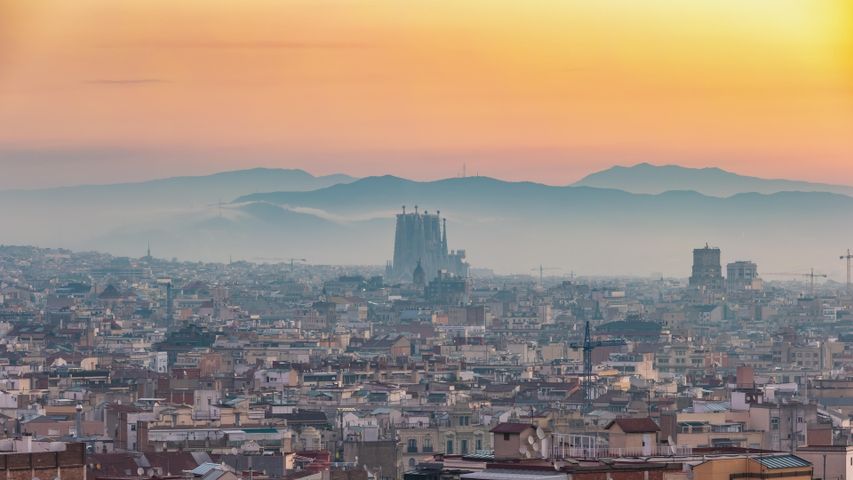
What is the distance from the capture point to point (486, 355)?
16900 cm

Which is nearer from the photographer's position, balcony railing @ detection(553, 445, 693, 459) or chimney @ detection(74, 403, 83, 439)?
balcony railing @ detection(553, 445, 693, 459)

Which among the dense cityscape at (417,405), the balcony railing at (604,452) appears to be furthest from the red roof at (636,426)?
the balcony railing at (604,452)

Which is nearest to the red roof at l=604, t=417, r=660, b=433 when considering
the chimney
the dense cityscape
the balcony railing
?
the dense cityscape

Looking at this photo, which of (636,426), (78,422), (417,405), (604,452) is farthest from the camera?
(417,405)

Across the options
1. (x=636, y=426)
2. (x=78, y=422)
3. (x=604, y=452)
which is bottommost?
(x=78, y=422)

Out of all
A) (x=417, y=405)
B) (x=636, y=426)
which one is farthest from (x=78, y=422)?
(x=636, y=426)

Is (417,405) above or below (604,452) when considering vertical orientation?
below

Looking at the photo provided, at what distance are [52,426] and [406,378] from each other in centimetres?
4135

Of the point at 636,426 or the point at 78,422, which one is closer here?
the point at 636,426

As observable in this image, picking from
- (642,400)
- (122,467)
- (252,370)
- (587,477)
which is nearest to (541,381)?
(252,370)

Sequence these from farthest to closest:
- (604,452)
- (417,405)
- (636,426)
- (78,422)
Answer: (417,405), (78,422), (636,426), (604,452)

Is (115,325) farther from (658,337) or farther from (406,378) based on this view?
(406,378)

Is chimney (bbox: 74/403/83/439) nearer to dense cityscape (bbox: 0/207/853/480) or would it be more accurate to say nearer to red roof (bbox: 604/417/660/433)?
dense cityscape (bbox: 0/207/853/480)

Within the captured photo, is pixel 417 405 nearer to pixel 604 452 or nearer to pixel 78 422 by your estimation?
pixel 78 422
